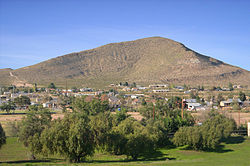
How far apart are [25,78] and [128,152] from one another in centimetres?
15541

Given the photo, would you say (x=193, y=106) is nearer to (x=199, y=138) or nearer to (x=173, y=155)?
(x=199, y=138)

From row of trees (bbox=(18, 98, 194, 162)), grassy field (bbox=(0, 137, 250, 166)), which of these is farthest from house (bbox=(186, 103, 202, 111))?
row of trees (bbox=(18, 98, 194, 162))

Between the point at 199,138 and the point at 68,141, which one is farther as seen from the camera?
the point at 199,138

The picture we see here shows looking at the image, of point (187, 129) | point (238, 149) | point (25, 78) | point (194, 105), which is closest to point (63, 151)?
point (187, 129)

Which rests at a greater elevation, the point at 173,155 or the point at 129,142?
the point at 129,142

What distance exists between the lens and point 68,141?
30.2 meters

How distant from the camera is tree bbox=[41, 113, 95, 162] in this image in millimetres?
30172

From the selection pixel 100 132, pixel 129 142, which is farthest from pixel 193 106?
pixel 100 132

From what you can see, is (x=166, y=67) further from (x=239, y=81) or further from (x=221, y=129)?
(x=221, y=129)

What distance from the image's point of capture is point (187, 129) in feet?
143

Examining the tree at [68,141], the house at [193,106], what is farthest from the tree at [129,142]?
the house at [193,106]

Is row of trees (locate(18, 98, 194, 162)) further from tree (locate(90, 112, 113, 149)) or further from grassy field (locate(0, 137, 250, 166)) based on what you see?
grassy field (locate(0, 137, 250, 166))

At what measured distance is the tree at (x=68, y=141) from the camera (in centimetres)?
3017

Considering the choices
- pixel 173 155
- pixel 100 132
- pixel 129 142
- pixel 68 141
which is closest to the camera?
pixel 68 141
